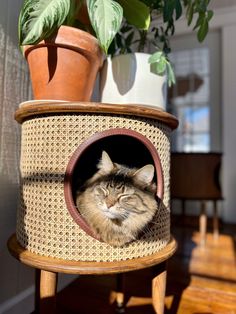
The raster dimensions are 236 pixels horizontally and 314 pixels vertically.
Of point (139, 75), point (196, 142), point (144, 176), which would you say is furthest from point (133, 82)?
point (196, 142)

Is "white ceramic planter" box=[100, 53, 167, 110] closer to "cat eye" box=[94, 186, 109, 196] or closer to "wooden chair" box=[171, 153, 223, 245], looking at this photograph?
"cat eye" box=[94, 186, 109, 196]

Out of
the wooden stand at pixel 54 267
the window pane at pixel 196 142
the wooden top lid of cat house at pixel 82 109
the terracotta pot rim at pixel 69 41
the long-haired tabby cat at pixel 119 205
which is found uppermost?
the terracotta pot rim at pixel 69 41

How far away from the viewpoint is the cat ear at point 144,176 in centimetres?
73

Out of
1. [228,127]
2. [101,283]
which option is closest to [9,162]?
[101,283]

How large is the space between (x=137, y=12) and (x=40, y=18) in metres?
0.34

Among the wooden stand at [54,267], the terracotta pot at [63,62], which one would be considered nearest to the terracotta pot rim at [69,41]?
the terracotta pot at [63,62]

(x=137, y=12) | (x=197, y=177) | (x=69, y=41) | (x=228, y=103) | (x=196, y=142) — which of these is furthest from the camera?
(x=196, y=142)

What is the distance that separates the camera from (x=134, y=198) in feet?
2.34

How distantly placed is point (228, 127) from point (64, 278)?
2387 millimetres

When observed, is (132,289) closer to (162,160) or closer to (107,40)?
(162,160)

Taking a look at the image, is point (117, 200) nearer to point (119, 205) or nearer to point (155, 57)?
point (119, 205)

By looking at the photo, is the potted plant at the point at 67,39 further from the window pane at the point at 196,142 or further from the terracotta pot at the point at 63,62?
the window pane at the point at 196,142

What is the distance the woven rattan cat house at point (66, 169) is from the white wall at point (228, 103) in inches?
93.6

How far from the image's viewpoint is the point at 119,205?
0.69m
